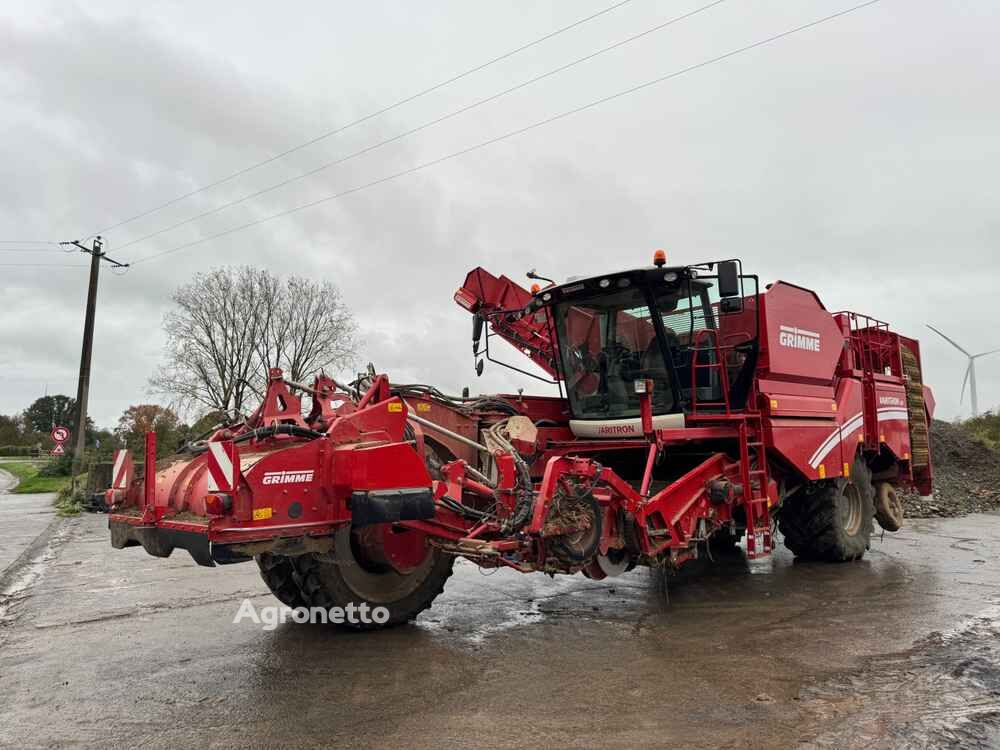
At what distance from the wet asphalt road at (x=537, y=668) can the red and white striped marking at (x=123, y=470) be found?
1203 millimetres

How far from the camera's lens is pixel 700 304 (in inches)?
256

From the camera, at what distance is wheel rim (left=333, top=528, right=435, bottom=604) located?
5.35 metres

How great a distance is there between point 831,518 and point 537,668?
488 centimetres

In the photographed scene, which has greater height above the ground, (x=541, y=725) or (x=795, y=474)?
(x=795, y=474)

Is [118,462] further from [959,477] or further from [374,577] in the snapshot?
[959,477]

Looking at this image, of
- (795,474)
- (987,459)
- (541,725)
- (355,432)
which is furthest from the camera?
(987,459)

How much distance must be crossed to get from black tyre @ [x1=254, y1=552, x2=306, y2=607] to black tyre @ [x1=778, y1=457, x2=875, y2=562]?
5.51 m

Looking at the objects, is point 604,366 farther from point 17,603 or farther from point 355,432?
point 17,603

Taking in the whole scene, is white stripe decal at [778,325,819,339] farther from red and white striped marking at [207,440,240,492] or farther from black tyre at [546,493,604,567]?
red and white striped marking at [207,440,240,492]

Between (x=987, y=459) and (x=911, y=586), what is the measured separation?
1369 cm

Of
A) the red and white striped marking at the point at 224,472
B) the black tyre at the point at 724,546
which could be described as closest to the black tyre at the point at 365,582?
the red and white striped marking at the point at 224,472

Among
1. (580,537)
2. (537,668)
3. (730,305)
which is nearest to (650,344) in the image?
(730,305)

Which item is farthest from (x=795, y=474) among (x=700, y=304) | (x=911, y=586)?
(x=700, y=304)

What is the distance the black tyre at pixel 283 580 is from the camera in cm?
566
